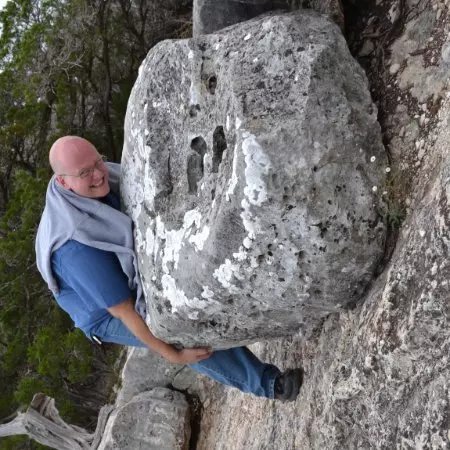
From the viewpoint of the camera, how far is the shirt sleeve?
9.20ft

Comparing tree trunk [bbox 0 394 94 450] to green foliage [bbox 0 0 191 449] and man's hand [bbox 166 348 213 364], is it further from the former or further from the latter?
man's hand [bbox 166 348 213 364]

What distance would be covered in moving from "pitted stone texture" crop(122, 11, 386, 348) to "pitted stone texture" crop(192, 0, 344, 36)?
0.95ft

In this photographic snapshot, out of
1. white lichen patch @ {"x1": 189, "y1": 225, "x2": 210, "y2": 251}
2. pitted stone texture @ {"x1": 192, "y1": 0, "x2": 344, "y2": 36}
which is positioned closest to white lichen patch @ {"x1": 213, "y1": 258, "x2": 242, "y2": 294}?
white lichen patch @ {"x1": 189, "y1": 225, "x2": 210, "y2": 251}

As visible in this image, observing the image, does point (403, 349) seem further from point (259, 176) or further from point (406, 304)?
point (259, 176)

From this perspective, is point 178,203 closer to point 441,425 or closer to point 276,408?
point 441,425

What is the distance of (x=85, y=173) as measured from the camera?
2771 mm

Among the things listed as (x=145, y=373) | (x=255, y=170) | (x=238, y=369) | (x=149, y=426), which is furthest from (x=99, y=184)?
(x=145, y=373)

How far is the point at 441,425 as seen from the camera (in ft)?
6.62

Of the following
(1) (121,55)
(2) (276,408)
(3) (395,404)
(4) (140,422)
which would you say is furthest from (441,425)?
(1) (121,55)

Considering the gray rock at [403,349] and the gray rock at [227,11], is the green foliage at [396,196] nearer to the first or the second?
the gray rock at [403,349]

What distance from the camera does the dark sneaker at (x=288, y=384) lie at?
3.30 metres

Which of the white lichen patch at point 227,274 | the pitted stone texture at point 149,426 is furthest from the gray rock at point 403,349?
the pitted stone texture at point 149,426

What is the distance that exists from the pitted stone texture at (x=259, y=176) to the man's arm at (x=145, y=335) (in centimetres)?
21

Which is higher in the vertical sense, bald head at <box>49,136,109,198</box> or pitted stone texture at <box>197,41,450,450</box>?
bald head at <box>49,136,109,198</box>
